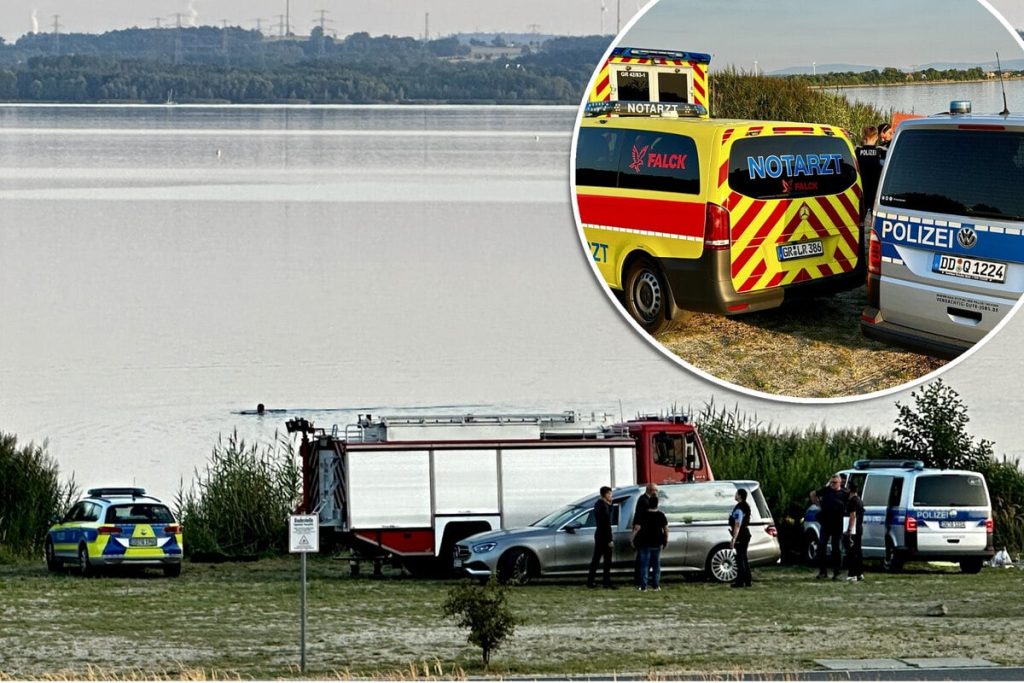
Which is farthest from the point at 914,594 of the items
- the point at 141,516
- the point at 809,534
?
the point at 141,516

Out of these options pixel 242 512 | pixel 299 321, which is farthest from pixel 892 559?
pixel 299 321

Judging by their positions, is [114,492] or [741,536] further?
[114,492]

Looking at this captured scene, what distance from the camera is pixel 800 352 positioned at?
9961 mm

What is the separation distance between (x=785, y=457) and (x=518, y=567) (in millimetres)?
8761

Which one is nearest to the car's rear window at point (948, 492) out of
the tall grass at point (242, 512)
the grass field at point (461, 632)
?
the grass field at point (461, 632)

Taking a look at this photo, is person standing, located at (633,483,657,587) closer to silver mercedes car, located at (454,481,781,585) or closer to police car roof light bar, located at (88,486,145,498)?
silver mercedes car, located at (454,481,781,585)

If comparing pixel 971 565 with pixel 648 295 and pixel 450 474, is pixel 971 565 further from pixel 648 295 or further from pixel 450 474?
pixel 648 295

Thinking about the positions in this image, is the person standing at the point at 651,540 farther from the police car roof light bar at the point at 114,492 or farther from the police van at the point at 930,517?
the police car roof light bar at the point at 114,492

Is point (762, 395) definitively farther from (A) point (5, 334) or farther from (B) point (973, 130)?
(A) point (5, 334)

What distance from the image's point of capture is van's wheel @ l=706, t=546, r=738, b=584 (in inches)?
899

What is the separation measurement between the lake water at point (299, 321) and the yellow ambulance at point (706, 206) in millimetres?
631

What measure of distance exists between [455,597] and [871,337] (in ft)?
21.6

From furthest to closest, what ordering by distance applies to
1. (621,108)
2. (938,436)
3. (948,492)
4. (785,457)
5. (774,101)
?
(785,457), (938,436), (948,492), (621,108), (774,101)

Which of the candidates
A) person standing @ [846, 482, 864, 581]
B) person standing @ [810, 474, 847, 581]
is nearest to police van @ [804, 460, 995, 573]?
person standing @ [846, 482, 864, 581]
